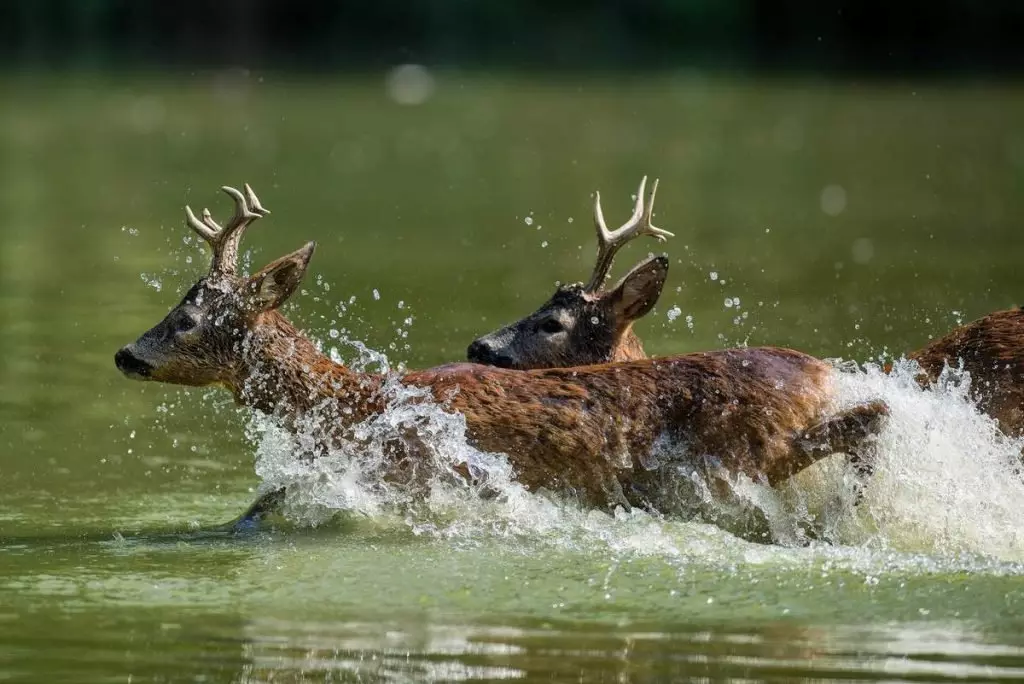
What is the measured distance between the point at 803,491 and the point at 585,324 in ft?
6.50

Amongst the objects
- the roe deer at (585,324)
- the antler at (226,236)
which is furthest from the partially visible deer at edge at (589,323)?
the antler at (226,236)

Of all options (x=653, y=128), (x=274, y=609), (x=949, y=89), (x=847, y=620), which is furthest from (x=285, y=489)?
(x=949, y=89)

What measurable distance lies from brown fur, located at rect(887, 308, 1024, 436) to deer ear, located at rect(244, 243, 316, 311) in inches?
109

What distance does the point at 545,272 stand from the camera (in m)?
16.3

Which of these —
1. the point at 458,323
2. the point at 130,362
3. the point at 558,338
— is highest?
the point at 458,323

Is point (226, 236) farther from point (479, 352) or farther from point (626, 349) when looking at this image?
point (626, 349)

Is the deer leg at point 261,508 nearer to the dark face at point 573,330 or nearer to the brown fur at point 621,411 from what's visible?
the brown fur at point 621,411

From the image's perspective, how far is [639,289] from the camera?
10.0m

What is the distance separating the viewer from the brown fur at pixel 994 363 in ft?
28.4

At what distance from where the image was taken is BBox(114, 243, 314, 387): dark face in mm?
9141

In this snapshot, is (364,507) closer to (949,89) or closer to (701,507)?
(701,507)

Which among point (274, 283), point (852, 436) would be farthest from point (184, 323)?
point (852, 436)

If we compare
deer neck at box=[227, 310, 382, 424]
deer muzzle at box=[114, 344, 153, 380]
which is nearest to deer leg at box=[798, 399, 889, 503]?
deer neck at box=[227, 310, 382, 424]

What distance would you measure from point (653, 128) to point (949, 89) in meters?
6.61
